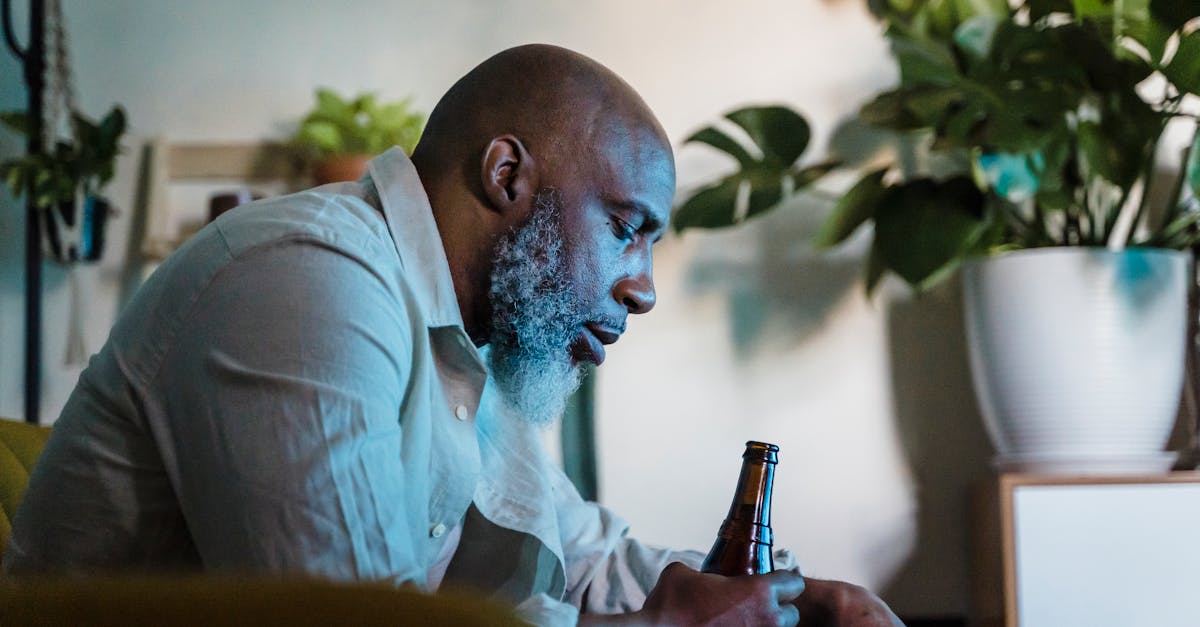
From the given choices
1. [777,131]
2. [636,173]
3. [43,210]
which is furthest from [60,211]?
[636,173]

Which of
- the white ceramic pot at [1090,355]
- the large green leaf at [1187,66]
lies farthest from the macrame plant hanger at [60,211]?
the large green leaf at [1187,66]

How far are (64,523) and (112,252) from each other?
6.16ft

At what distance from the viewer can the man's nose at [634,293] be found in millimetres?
1265

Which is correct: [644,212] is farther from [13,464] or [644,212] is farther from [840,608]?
[13,464]

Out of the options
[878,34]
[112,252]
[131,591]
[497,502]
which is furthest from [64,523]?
[878,34]

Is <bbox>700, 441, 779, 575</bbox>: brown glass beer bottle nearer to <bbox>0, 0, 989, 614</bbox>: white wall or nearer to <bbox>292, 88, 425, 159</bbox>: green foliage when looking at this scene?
<bbox>0, 0, 989, 614</bbox>: white wall

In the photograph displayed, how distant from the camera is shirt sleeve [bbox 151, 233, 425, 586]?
78 cm

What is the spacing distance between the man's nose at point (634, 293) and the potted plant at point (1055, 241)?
1.00 m

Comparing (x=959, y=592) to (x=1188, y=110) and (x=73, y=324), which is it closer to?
(x=1188, y=110)

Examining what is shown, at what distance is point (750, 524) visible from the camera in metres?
1.02

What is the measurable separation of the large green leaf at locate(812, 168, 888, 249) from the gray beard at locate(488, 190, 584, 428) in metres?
1.12

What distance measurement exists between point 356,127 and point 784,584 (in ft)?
5.82

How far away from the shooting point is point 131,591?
1.17ft

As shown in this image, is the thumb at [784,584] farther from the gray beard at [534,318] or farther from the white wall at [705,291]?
the white wall at [705,291]
